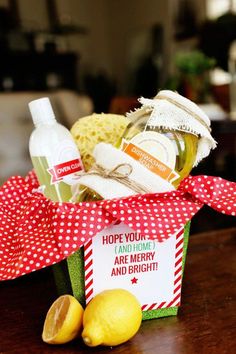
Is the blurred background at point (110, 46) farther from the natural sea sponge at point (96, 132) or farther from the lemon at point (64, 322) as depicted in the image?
the lemon at point (64, 322)

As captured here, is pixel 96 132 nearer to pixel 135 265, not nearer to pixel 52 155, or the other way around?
pixel 52 155

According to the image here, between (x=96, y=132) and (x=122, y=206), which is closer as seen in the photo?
(x=122, y=206)

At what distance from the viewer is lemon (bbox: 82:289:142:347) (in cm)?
45

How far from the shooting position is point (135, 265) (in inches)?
20.4

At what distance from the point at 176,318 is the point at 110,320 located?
0.37 feet

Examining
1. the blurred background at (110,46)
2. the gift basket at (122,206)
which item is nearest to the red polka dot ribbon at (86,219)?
the gift basket at (122,206)

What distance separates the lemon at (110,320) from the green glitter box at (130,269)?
0.03m

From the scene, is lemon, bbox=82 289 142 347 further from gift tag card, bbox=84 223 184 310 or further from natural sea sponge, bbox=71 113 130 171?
natural sea sponge, bbox=71 113 130 171

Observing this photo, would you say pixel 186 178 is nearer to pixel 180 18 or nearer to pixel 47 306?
pixel 47 306

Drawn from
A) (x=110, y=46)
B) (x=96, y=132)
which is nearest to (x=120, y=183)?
(x=96, y=132)

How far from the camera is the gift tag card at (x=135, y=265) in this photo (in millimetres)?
500

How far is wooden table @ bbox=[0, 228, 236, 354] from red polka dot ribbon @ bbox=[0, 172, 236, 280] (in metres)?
0.09

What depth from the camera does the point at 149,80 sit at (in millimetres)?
3967

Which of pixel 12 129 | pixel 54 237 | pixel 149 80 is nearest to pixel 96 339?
pixel 54 237
